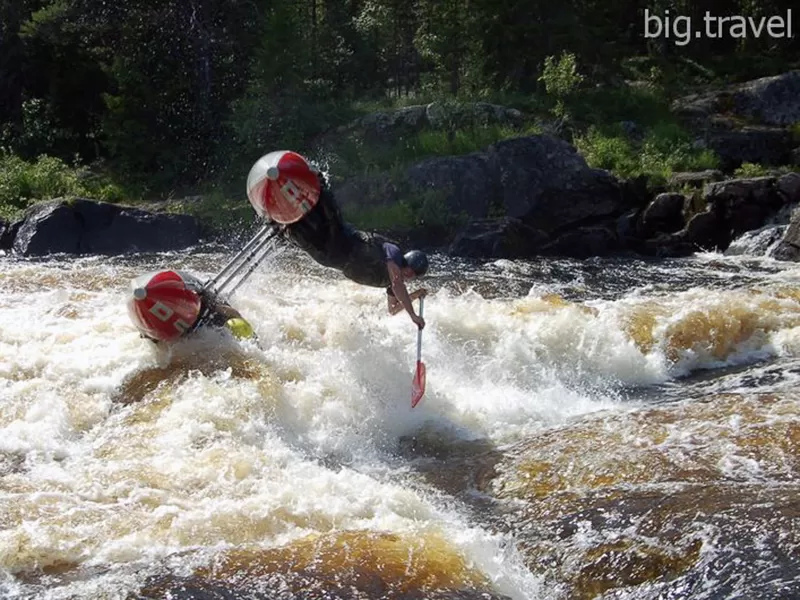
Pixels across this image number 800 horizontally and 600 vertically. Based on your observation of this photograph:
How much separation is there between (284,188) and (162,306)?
5.00 feet

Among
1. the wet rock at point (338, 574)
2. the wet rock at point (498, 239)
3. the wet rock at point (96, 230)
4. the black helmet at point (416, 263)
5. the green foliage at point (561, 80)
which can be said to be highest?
the green foliage at point (561, 80)

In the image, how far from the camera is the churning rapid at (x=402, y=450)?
494 cm

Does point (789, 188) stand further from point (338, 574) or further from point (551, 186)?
point (338, 574)

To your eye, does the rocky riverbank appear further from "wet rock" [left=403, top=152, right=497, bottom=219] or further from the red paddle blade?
the red paddle blade

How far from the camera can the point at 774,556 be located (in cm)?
487

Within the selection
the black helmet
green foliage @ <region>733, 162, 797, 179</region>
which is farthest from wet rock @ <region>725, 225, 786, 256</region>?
the black helmet

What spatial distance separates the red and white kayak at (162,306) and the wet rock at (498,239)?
770 cm

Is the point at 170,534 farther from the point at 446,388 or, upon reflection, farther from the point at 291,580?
the point at 446,388

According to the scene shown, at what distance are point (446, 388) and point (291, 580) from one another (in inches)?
145

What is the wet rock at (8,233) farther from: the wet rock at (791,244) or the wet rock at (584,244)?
the wet rock at (791,244)

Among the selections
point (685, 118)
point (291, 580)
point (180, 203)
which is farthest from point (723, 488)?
point (685, 118)

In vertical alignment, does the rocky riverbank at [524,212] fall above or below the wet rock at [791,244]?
above

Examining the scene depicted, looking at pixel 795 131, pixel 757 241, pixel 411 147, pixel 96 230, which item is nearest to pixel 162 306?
pixel 96 230

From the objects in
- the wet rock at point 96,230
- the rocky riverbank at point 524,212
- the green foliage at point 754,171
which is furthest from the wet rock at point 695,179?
the wet rock at point 96,230
